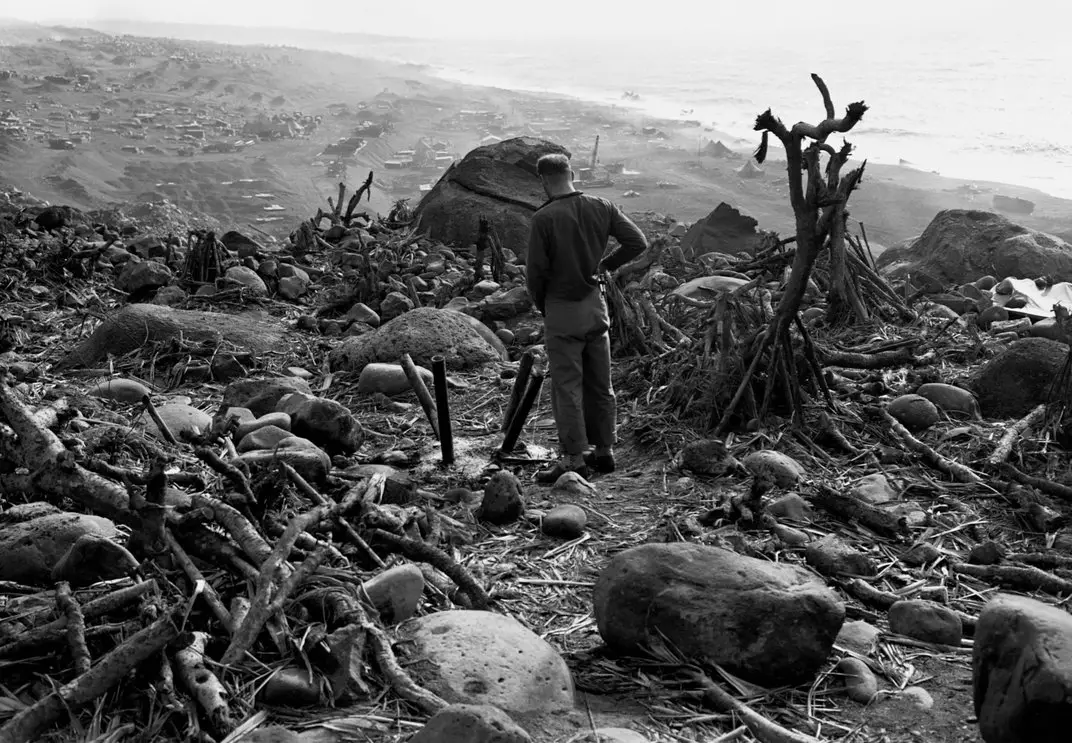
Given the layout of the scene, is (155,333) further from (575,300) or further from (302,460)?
(575,300)

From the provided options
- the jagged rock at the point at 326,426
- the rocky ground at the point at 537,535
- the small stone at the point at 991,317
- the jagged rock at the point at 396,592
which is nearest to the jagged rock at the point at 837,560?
the rocky ground at the point at 537,535

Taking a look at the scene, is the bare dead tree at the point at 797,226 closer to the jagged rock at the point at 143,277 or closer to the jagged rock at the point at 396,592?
the jagged rock at the point at 396,592

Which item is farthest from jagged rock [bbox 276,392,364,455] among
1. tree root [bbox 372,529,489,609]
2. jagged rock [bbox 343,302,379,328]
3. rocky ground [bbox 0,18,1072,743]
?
jagged rock [bbox 343,302,379,328]

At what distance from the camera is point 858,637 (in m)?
3.50

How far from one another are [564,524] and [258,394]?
2.82 metres

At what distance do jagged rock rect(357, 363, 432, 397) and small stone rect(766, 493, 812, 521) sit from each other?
293 cm

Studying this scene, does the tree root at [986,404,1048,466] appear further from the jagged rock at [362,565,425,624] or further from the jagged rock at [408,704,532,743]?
the jagged rock at [408,704,532,743]

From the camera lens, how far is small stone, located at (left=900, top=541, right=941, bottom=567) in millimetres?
4164

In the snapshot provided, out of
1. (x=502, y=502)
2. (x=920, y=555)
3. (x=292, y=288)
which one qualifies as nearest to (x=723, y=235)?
(x=292, y=288)

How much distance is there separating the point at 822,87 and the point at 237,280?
6.35 metres

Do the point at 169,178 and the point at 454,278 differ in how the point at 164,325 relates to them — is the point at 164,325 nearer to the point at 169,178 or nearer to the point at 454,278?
the point at 454,278

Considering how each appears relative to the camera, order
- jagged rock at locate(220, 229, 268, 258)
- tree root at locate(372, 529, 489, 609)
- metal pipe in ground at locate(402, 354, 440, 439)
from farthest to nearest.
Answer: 1. jagged rock at locate(220, 229, 268, 258)
2. metal pipe in ground at locate(402, 354, 440, 439)
3. tree root at locate(372, 529, 489, 609)

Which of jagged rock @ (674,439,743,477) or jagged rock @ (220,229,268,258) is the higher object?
jagged rock @ (674,439,743,477)

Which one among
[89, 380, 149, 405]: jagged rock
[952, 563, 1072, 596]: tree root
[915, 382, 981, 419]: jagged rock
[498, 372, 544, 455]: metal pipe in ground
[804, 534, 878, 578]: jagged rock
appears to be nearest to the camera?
[952, 563, 1072, 596]: tree root
